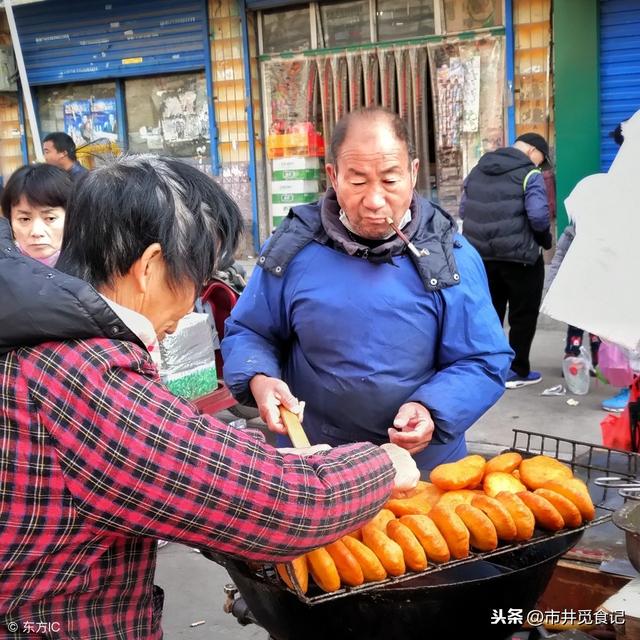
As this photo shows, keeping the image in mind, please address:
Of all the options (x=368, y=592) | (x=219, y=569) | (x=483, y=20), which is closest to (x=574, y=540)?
(x=368, y=592)

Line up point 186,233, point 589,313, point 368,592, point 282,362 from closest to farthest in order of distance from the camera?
point 186,233 < point 368,592 < point 589,313 < point 282,362

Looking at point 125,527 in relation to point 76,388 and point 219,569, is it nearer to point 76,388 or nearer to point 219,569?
point 76,388

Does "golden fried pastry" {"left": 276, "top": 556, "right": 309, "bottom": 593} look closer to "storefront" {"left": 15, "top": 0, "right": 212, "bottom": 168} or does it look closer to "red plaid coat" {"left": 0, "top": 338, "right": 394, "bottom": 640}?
"red plaid coat" {"left": 0, "top": 338, "right": 394, "bottom": 640}

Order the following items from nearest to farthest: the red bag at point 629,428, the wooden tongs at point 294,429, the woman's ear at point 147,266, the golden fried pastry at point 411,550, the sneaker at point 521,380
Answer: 1. the woman's ear at point 147,266
2. the golden fried pastry at point 411,550
3. the wooden tongs at point 294,429
4. the red bag at point 629,428
5. the sneaker at point 521,380

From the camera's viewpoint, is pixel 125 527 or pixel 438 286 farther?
pixel 438 286

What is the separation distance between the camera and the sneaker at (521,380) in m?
6.80

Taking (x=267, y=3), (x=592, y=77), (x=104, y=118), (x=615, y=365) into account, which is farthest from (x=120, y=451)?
(x=104, y=118)

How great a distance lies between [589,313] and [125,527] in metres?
1.25

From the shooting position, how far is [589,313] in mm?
2018

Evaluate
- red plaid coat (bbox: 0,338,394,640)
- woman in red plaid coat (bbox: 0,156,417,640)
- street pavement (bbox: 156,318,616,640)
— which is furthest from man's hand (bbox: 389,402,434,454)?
street pavement (bbox: 156,318,616,640)

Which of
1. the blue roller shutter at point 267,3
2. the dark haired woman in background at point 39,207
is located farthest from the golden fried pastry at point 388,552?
the blue roller shutter at point 267,3

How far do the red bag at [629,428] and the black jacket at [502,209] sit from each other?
3.52 metres

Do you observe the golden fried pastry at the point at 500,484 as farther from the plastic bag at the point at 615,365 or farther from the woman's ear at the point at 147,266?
the plastic bag at the point at 615,365

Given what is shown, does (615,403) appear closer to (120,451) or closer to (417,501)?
(417,501)
